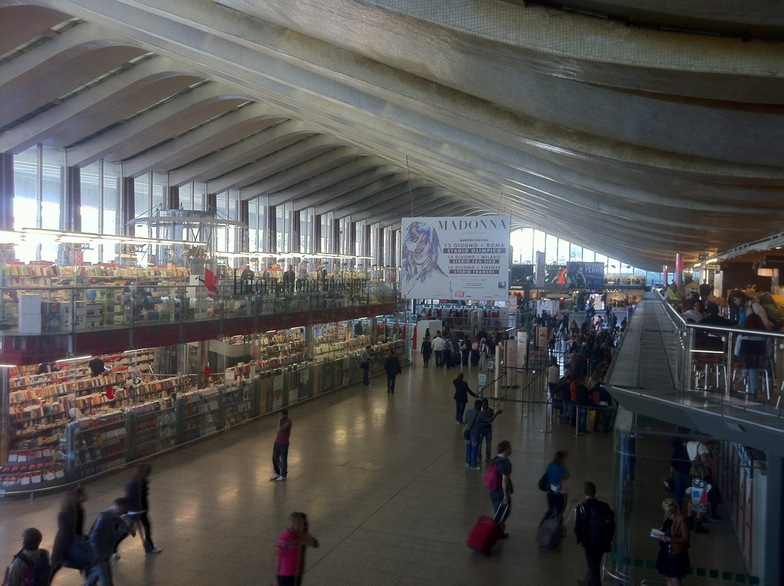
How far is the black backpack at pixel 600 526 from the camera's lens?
6906 millimetres

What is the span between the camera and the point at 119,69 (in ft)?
66.2

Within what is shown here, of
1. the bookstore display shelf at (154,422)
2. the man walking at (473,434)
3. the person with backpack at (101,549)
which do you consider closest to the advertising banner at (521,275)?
the bookstore display shelf at (154,422)

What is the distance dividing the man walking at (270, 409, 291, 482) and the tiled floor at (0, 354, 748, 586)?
0.84ft

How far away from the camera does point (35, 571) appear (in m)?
5.80

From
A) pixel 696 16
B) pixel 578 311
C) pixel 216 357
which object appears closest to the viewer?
pixel 696 16

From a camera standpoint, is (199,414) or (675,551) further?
(199,414)

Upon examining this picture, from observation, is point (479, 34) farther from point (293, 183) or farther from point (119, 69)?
point (293, 183)

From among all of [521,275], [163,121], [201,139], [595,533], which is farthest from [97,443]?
[521,275]

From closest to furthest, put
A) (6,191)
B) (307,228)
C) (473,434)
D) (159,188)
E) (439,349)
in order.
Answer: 1. (473,434)
2. (6,191)
3. (439,349)
4. (159,188)
5. (307,228)

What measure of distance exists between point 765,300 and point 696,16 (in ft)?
20.4

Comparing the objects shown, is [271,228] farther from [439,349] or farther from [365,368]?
[365,368]

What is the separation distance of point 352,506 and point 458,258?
12.7ft

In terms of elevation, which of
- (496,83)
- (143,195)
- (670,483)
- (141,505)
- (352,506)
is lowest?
(352,506)

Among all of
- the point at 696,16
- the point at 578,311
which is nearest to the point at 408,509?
the point at 696,16
